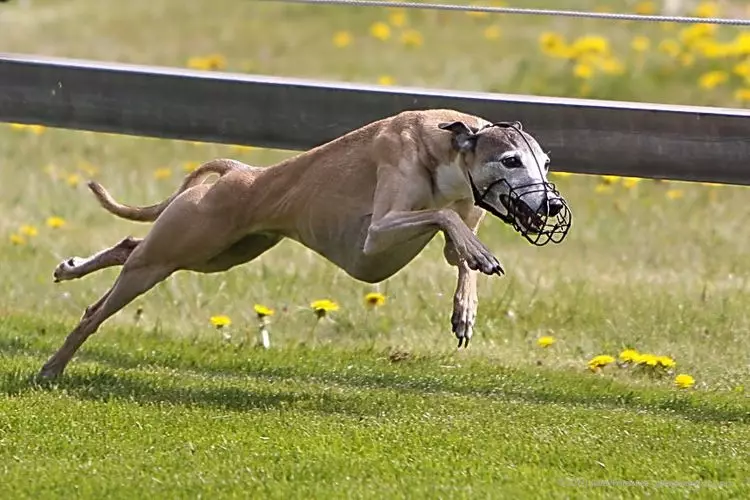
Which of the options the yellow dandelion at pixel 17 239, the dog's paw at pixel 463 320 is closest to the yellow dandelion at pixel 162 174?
the yellow dandelion at pixel 17 239

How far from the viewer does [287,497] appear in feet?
16.5

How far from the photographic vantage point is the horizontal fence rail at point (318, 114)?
6750mm

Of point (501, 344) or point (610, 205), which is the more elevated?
point (610, 205)

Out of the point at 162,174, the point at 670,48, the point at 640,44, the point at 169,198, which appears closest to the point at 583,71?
the point at 670,48

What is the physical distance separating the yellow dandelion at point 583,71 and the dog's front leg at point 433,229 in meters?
6.85

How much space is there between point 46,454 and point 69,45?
10.8 metres

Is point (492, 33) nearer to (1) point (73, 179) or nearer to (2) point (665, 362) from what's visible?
(1) point (73, 179)

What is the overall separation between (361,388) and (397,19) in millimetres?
10155

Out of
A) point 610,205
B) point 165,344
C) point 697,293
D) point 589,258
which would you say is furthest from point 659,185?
point 165,344

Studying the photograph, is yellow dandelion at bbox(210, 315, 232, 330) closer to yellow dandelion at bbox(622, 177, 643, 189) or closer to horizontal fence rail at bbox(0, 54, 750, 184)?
horizontal fence rail at bbox(0, 54, 750, 184)

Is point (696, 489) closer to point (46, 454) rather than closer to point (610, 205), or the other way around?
point (46, 454)

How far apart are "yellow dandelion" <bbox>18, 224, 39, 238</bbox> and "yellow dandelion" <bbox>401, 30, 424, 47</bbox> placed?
5966 mm

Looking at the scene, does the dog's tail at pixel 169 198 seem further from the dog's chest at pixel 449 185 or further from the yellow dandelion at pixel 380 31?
the yellow dandelion at pixel 380 31

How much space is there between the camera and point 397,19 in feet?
54.0
